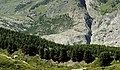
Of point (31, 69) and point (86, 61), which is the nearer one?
point (31, 69)

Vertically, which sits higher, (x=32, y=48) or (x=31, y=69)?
(x=32, y=48)

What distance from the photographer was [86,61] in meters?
196

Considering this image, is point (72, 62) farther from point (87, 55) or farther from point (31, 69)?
point (31, 69)

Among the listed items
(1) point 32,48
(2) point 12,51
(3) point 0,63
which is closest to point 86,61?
(1) point 32,48

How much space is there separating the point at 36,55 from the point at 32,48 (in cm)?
666

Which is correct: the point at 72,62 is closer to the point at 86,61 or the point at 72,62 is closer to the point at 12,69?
the point at 86,61

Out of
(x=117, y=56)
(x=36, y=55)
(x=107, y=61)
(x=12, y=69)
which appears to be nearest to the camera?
(x=12, y=69)

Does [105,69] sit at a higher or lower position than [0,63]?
lower

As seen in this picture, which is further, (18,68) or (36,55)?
(36,55)

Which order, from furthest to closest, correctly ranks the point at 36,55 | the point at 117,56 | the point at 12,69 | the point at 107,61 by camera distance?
the point at 36,55 < the point at 117,56 < the point at 107,61 < the point at 12,69

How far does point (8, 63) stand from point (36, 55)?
7329 cm

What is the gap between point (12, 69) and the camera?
384ft

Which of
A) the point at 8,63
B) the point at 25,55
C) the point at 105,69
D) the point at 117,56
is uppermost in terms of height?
the point at 25,55

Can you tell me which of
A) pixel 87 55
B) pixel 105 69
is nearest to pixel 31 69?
pixel 105 69
